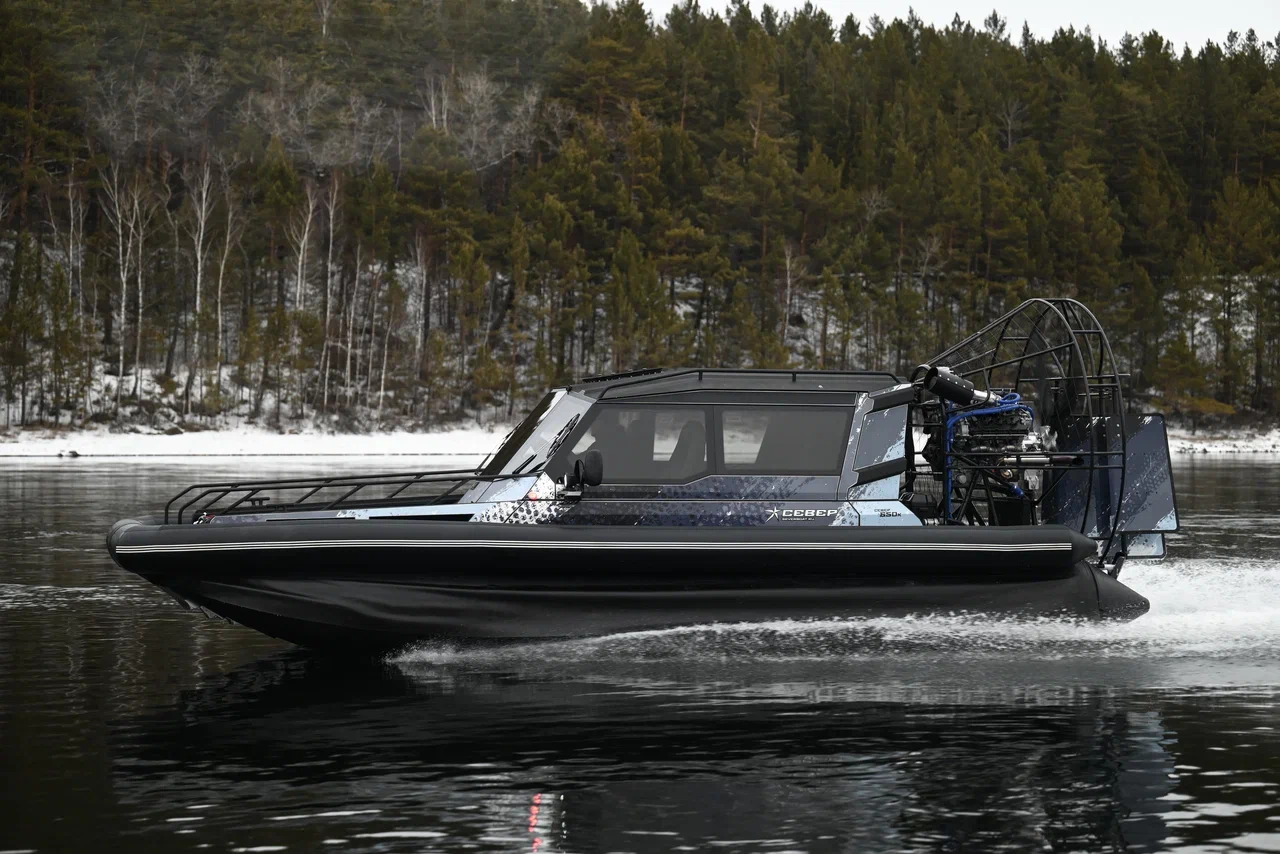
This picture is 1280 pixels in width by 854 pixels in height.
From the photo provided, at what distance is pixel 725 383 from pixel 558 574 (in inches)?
65.6

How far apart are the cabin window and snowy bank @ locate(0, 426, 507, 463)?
32.1m

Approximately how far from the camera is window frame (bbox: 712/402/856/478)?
9133 mm

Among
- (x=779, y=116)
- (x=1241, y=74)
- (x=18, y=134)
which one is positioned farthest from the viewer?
(x=1241, y=74)

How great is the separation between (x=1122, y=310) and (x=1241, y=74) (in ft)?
98.0

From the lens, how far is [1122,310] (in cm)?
7181

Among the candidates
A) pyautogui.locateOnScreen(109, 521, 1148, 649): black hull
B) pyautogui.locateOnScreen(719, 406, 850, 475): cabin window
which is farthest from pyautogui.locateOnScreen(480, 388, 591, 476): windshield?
pyautogui.locateOnScreen(719, 406, 850, 475): cabin window

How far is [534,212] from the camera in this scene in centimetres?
6912

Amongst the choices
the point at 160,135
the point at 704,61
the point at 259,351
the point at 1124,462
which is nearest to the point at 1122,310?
the point at 704,61

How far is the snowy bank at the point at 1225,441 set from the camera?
5812 cm

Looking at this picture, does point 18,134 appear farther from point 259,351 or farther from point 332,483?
point 332,483

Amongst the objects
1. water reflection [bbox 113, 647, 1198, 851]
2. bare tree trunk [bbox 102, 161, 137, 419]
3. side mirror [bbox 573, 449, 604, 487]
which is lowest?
water reflection [bbox 113, 647, 1198, 851]

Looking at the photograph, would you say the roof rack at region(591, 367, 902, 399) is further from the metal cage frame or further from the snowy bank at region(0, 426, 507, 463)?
the snowy bank at region(0, 426, 507, 463)

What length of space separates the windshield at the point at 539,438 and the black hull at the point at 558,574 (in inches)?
25.5

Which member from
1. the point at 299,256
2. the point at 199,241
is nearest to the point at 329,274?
the point at 299,256
